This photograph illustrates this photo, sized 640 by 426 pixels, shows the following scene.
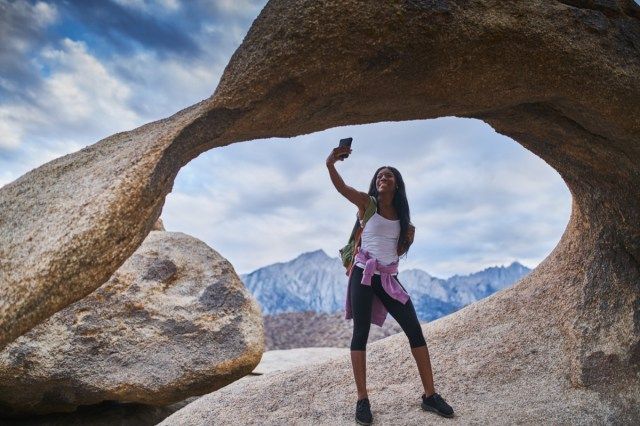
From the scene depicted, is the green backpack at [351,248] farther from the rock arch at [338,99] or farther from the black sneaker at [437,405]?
the black sneaker at [437,405]

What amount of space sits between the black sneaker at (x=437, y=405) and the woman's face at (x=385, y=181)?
85.1 inches

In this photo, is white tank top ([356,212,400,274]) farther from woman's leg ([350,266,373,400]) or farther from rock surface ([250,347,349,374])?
rock surface ([250,347,349,374])

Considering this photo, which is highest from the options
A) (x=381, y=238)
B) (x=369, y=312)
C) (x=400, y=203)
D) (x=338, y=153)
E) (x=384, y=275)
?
(x=338, y=153)

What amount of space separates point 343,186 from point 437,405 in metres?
2.43

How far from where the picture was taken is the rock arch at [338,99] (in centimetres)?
341

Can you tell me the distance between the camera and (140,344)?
664cm

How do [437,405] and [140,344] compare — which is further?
[140,344]

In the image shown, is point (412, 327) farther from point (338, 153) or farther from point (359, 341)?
point (338, 153)

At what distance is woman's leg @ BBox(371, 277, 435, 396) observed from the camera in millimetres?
5152

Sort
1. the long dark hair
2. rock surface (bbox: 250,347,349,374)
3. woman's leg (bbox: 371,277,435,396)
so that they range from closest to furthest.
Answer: woman's leg (bbox: 371,277,435,396) < the long dark hair < rock surface (bbox: 250,347,349,374)

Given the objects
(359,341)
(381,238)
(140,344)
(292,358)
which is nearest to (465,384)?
(359,341)

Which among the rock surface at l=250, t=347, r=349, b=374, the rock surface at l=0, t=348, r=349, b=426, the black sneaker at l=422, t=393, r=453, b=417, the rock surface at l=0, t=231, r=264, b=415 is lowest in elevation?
the black sneaker at l=422, t=393, r=453, b=417

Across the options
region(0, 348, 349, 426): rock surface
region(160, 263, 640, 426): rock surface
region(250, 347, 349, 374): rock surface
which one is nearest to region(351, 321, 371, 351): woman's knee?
region(160, 263, 640, 426): rock surface

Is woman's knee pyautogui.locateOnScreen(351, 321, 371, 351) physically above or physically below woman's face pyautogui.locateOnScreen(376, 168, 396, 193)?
below
